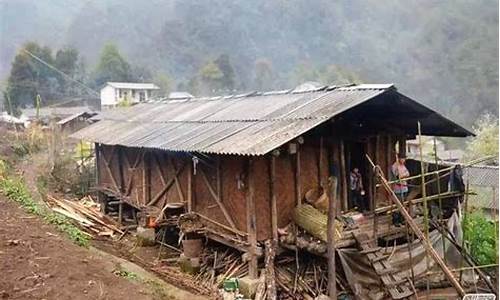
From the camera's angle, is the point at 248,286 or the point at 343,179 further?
the point at 343,179

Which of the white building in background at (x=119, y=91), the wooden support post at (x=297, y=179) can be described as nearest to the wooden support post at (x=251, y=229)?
the wooden support post at (x=297, y=179)

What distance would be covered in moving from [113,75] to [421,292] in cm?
4895

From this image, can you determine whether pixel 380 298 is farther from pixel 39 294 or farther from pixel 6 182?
pixel 6 182

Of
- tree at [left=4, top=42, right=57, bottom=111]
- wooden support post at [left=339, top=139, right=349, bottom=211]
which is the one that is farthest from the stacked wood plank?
tree at [left=4, top=42, right=57, bottom=111]

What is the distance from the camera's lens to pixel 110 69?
5522cm

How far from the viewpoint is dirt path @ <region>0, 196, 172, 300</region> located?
6.85 meters

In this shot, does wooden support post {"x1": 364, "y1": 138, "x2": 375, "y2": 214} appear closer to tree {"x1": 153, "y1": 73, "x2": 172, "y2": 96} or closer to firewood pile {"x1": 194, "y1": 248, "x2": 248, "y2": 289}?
firewood pile {"x1": 194, "y1": 248, "x2": 248, "y2": 289}

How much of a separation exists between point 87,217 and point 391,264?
951 cm

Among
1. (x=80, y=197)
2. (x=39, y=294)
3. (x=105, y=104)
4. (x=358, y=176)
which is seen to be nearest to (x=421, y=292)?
(x=358, y=176)

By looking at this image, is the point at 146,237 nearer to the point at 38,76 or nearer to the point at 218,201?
the point at 218,201

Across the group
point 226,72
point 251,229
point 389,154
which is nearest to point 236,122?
point 251,229

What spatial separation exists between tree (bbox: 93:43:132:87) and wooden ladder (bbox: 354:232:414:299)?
47903mm

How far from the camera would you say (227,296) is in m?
10.3

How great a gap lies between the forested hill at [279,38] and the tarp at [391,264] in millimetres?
45618
